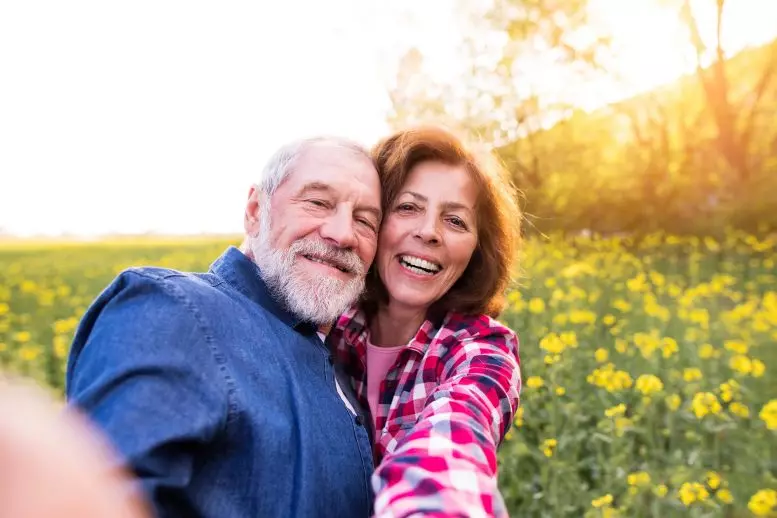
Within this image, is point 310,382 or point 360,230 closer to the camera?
point 310,382

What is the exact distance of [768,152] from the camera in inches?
419

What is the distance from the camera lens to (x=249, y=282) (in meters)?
1.65

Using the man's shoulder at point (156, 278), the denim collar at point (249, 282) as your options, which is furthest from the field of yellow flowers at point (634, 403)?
the man's shoulder at point (156, 278)

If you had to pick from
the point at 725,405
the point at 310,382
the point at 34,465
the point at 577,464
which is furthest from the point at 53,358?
the point at 34,465

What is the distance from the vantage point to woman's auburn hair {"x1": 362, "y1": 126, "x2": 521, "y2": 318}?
2254mm

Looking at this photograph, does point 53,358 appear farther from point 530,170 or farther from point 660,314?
point 530,170

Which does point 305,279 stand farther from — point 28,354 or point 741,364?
point 28,354

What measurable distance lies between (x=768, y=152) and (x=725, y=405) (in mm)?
8067

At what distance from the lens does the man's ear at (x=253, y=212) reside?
Answer: 2027mm

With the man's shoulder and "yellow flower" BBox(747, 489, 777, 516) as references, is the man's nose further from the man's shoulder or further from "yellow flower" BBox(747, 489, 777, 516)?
"yellow flower" BBox(747, 489, 777, 516)

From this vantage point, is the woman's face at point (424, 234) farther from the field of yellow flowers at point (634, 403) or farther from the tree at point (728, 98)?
the tree at point (728, 98)

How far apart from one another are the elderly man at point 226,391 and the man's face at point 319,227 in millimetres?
11

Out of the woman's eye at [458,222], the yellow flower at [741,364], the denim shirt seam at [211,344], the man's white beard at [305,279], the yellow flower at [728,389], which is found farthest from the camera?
the yellow flower at [741,364]

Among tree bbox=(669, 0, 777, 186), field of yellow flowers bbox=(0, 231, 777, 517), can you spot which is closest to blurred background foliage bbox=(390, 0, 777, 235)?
tree bbox=(669, 0, 777, 186)
